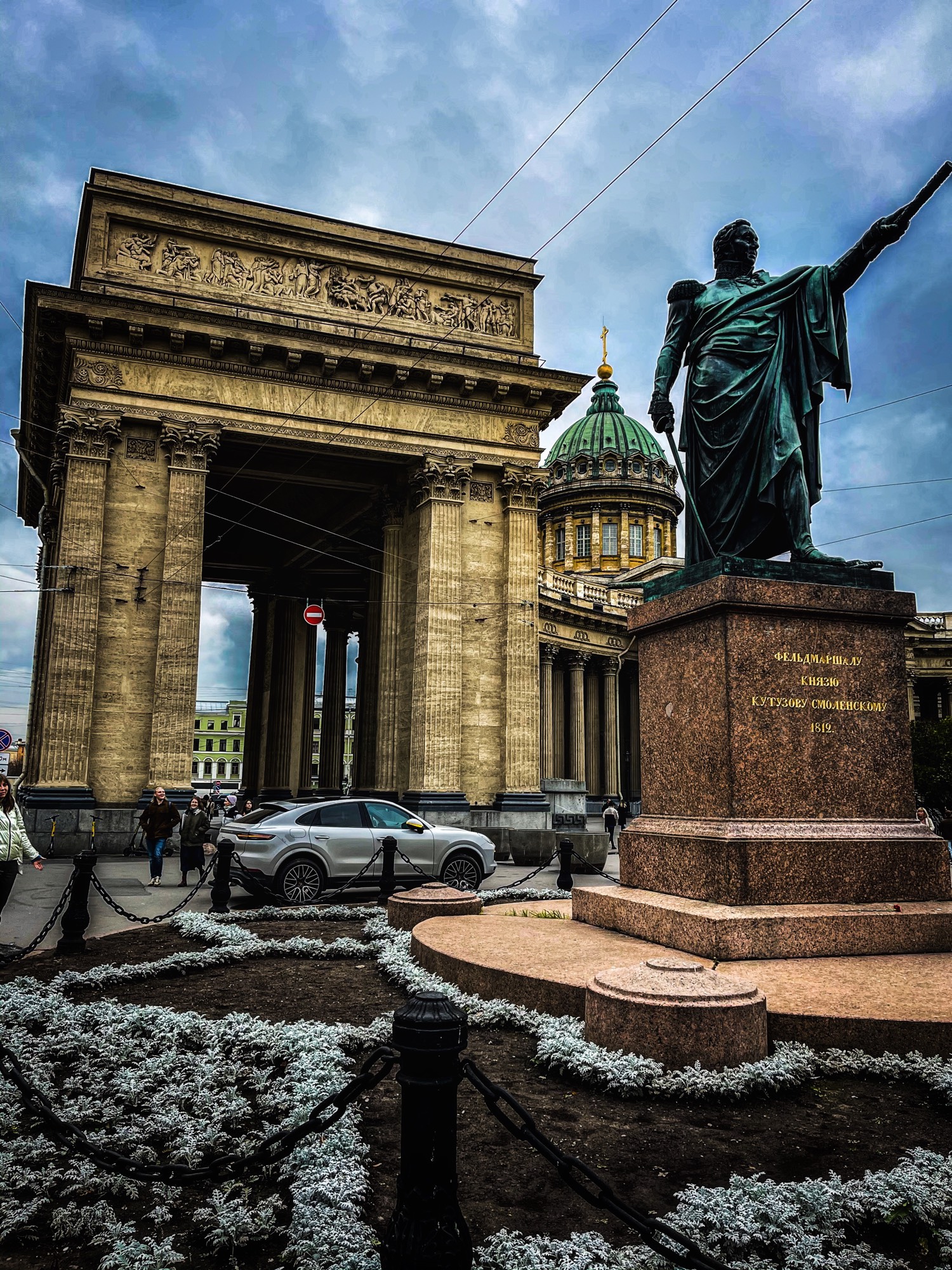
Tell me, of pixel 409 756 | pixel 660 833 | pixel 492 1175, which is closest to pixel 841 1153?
pixel 492 1175

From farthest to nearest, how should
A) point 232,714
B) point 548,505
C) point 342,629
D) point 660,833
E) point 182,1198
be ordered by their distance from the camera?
point 232,714 < point 548,505 < point 342,629 < point 660,833 < point 182,1198

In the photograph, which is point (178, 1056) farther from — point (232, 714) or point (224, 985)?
point (232, 714)

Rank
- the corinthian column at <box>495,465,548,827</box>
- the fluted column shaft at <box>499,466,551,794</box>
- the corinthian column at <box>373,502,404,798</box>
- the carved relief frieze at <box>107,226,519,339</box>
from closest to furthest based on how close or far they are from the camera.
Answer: the carved relief frieze at <box>107,226,519,339</box>, the corinthian column at <box>495,465,548,827</box>, the fluted column shaft at <box>499,466,551,794</box>, the corinthian column at <box>373,502,404,798</box>

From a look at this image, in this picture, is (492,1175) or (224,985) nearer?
(492,1175)

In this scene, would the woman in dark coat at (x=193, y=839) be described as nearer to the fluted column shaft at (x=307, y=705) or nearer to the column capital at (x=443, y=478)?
the column capital at (x=443, y=478)

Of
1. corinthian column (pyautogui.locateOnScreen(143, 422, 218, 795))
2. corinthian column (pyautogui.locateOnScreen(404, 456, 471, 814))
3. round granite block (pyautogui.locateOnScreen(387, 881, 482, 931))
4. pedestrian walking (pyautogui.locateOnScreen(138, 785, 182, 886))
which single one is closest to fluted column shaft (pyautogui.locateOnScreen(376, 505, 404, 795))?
corinthian column (pyautogui.locateOnScreen(404, 456, 471, 814))

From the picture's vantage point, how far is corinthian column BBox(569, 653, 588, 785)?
55.5m

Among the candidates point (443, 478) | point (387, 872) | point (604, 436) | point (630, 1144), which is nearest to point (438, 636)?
point (443, 478)

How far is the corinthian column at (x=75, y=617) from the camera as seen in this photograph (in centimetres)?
2259

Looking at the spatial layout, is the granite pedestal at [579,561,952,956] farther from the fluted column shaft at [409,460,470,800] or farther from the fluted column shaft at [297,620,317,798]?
the fluted column shaft at [297,620,317,798]

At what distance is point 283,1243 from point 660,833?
4.88m

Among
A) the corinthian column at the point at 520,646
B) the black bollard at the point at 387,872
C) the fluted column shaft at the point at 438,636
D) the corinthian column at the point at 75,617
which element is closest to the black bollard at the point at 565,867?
the black bollard at the point at 387,872

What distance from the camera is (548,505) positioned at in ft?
296

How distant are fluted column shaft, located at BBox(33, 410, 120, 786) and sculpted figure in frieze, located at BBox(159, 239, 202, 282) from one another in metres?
4.98
